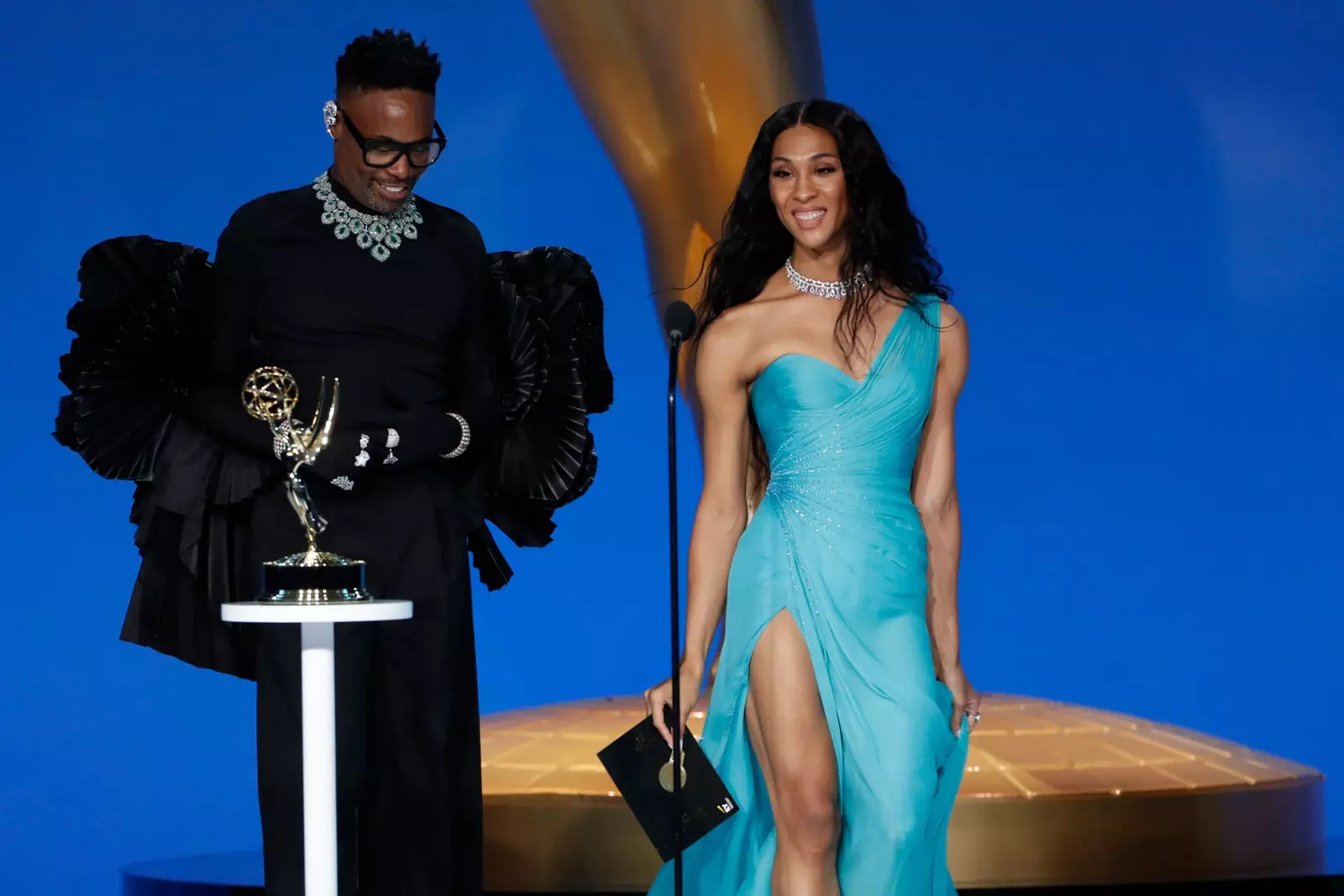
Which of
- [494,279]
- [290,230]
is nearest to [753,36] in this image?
[494,279]

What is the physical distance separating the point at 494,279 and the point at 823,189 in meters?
0.62

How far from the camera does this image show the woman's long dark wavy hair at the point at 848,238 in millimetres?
2770

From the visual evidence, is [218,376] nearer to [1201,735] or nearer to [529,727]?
[529,727]

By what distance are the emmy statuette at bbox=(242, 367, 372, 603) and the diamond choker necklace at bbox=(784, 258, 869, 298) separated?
76cm

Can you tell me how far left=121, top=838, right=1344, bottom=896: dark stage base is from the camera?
369 cm

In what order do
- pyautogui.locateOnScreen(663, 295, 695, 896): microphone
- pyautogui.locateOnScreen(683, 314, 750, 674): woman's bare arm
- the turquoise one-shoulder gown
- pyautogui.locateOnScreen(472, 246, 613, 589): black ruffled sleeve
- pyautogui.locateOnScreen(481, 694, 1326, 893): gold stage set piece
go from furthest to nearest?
pyautogui.locateOnScreen(481, 694, 1326, 893): gold stage set piece → pyautogui.locateOnScreen(472, 246, 613, 589): black ruffled sleeve → pyautogui.locateOnScreen(683, 314, 750, 674): woman's bare arm → the turquoise one-shoulder gown → pyautogui.locateOnScreen(663, 295, 695, 896): microphone

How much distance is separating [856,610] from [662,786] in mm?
404

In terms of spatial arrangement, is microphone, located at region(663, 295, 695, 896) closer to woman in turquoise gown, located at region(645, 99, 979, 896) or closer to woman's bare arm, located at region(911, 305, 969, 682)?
woman in turquoise gown, located at region(645, 99, 979, 896)

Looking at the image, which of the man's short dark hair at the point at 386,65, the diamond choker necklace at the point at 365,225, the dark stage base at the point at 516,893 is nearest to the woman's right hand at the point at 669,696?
the diamond choker necklace at the point at 365,225

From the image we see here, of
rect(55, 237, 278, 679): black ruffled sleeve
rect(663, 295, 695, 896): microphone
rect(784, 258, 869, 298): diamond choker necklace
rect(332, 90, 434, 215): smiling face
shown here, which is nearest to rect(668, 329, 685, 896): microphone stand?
rect(663, 295, 695, 896): microphone

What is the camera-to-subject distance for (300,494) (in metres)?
2.47

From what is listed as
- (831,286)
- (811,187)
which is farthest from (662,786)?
(811,187)

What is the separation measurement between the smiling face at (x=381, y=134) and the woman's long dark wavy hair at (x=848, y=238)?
0.53 metres

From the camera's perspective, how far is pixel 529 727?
162 inches
